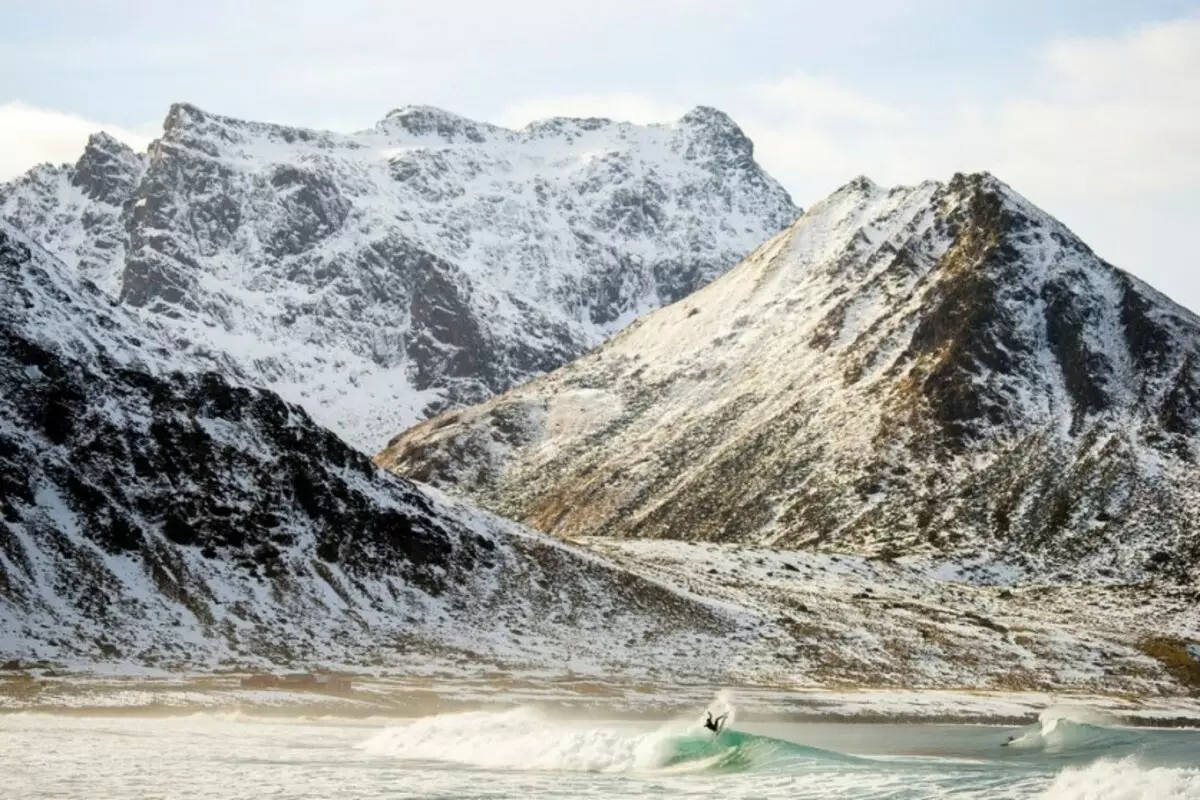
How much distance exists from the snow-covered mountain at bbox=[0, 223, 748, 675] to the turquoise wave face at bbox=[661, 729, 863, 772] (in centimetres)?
5249

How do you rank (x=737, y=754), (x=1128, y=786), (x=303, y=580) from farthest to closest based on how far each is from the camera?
(x=303, y=580) < (x=737, y=754) < (x=1128, y=786)

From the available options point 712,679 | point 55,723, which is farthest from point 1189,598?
point 55,723

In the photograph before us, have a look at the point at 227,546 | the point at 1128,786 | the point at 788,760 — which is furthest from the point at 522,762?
the point at 227,546

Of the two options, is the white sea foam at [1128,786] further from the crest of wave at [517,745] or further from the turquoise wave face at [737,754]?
the crest of wave at [517,745]

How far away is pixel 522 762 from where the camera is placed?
188 feet

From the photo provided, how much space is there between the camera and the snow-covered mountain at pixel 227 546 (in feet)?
355

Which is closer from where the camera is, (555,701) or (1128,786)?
(1128,786)

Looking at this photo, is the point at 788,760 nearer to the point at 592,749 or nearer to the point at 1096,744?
the point at 592,749

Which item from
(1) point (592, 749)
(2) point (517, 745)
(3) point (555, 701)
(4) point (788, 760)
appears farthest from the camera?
(3) point (555, 701)

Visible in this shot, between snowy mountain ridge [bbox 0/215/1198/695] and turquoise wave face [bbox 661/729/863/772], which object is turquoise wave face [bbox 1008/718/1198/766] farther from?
snowy mountain ridge [bbox 0/215/1198/695]

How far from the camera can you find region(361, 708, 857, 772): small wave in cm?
5597

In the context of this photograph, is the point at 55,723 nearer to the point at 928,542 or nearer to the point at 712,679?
the point at 712,679

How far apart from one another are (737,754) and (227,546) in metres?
72.1

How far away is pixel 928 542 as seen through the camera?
19700cm
